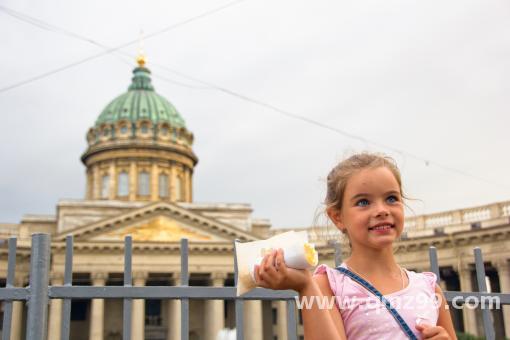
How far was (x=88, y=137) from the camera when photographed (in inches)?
2083

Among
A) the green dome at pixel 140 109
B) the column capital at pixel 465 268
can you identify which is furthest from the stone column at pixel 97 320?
the green dome at pixel 140 109

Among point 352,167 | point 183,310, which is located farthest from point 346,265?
point 183,310

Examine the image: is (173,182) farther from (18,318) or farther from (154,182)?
(18,318)

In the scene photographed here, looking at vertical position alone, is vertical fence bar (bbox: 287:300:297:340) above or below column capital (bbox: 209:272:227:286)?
below

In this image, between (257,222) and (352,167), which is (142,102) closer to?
(257,222)

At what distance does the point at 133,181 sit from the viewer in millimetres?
47219

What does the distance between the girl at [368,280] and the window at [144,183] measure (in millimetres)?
45556

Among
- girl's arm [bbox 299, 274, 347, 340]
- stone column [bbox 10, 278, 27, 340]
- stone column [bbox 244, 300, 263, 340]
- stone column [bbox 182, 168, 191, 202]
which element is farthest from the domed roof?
girl's arm [bbox 299, 274, 347, 340]

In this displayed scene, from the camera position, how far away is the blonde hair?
8.43ft

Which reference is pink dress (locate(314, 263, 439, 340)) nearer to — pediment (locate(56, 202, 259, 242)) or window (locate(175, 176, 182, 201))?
pediment (locate(56, 202, 259, 242))

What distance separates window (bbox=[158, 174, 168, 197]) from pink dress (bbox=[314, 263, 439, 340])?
45832mm

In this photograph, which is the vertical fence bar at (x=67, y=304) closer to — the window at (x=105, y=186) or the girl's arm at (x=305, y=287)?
the girl's arm at (x=305, y=287)

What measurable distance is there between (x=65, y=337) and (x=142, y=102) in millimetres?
52394

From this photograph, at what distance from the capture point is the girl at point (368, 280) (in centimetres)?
226
